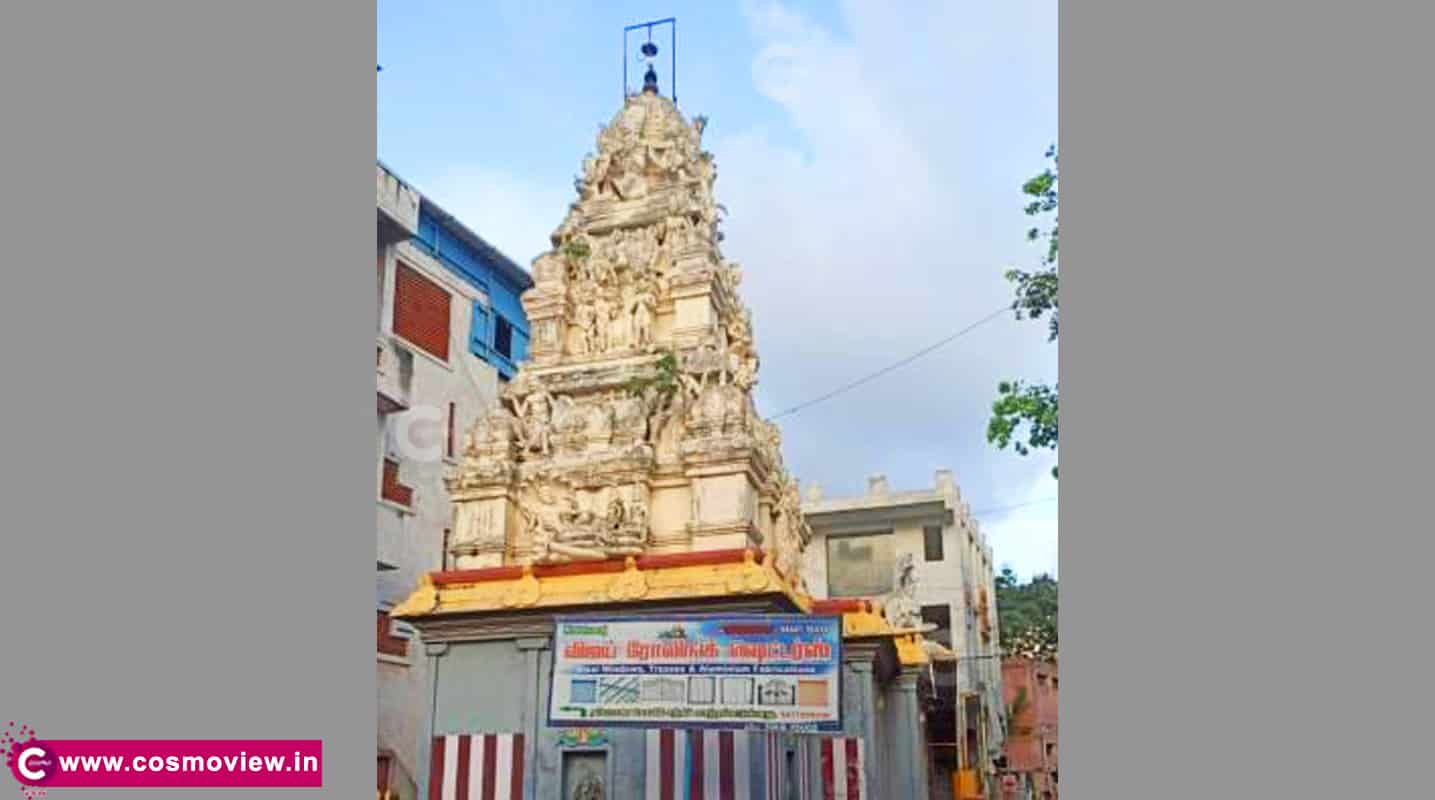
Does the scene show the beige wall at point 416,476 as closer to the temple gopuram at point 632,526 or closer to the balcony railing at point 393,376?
the balcony railing at point 393,376

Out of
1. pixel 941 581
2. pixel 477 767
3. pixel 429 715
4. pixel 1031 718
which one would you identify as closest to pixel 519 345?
pixel 941 581

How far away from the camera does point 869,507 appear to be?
19.5 m

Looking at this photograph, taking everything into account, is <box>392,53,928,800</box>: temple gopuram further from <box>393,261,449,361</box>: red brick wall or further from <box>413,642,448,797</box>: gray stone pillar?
<box>393,261,449,361</box>: red brick wall

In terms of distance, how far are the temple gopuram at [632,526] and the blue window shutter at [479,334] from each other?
4197 millimetres

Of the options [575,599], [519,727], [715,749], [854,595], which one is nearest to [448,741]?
[519,727]

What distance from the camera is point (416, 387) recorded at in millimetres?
16156

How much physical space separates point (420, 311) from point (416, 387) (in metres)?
1.07

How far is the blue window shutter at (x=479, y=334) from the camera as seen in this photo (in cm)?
1753

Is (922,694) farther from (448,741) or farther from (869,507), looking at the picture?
(448,741)

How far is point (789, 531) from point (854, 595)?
231 inches

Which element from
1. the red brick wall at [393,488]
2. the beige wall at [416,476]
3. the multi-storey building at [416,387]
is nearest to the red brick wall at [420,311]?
the multi-storey building at [416,387]

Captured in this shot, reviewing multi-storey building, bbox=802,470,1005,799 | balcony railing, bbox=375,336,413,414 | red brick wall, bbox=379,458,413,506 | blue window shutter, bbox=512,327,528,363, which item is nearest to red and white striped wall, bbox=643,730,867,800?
multi-storey building, bbox=802,470,1005,799

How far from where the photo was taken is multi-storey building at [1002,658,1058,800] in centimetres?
1714
